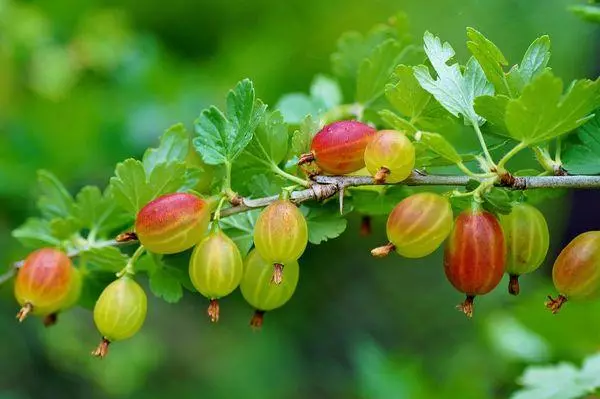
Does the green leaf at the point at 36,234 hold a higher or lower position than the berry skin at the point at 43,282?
higher

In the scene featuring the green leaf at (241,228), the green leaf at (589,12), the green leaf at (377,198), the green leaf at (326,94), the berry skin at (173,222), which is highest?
the green leaf at (326,94)

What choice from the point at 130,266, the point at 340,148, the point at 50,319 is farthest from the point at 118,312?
the point at 340,148

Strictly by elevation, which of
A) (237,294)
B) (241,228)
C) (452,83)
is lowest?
(241,228)

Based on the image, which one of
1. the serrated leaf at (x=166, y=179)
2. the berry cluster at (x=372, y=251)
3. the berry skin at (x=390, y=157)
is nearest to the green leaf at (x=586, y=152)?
the berry cluster at (x=372, y=251)

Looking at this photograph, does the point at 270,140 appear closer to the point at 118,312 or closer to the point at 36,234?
the point at 118,312

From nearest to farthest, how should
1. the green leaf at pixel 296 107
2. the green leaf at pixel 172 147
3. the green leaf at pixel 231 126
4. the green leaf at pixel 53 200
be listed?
1. the green leaf at pixel 231 126
2. the green leaf at pixel 172 147
3. the green leaf at pixel 53 200
4. the green leaf at pixel 296 107

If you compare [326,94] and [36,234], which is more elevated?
[326,94]

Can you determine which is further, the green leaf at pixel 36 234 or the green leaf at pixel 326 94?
the green leaf at pixel 326 94

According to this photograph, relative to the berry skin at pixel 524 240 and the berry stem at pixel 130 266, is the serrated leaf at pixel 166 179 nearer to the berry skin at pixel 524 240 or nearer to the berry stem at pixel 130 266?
the berry stem at pixel 130 266
